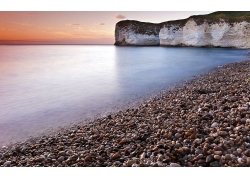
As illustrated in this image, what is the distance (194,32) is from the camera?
43.8 metres

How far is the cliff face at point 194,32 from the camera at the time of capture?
3834 cm

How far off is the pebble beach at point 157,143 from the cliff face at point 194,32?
3862cm

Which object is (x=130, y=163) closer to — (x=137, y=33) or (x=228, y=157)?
(x=228, y=157)

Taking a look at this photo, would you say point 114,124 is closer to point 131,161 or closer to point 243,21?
point 131,161

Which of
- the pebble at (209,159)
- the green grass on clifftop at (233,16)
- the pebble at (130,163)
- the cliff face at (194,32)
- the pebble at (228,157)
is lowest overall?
the pebble at (130,163)

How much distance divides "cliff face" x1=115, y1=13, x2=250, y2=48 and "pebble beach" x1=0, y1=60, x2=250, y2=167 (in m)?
38.6

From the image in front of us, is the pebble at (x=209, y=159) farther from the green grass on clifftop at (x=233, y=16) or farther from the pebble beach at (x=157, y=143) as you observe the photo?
the green grass on clifftop at (x=233, y=16)

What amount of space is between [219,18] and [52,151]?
43.1m

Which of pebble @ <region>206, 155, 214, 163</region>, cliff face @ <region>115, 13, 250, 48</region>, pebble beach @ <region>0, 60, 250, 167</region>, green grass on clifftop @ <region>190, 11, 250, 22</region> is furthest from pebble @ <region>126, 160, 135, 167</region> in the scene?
green grass on clifftop @ <region>190, 11, 250, 22</region>

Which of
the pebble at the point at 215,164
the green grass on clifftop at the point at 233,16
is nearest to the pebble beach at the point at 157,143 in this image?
the pebble at the point at 215,164

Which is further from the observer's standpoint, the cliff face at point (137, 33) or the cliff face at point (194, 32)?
the cliff face at point (137, 33)

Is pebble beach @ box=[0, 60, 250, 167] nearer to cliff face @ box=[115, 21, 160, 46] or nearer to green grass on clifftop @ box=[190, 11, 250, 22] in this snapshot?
green grass on clifftop @ box=[190, 11, 250, 22]

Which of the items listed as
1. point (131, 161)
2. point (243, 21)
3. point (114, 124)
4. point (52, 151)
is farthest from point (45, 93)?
point (243, 21)

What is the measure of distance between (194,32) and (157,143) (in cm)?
4449
